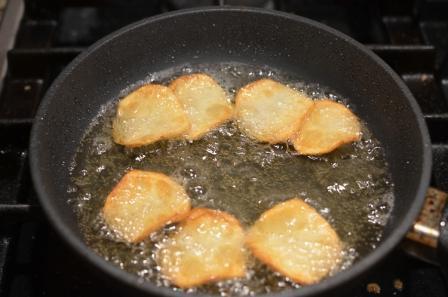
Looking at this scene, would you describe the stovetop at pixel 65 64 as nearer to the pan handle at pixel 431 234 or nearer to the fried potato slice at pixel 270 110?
the pan handle at pixel 431 234

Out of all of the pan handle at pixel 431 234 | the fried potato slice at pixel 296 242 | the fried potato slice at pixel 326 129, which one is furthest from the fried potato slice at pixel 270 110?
the pan handle at pixel 431 234

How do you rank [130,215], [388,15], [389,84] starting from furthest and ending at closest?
[388,15]
[389,84]
[130,215]

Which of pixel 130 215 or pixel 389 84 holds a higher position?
pixel 389 84

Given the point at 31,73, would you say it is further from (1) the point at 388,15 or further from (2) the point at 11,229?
(1) the point at 388,15

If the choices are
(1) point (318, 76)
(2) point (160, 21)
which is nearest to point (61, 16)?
(2) point (160, 21)

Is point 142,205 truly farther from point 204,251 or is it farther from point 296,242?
point 296,242

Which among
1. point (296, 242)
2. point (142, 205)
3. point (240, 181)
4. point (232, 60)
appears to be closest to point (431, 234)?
point (296, 242)
